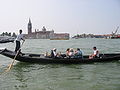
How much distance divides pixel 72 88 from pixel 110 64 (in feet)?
17.4

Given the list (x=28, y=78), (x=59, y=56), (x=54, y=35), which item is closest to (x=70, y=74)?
(x=28, y=78)

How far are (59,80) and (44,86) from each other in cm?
96

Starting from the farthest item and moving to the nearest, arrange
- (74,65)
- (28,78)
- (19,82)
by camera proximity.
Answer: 1. (74,65)
2. (28,78)
3. (19,82)

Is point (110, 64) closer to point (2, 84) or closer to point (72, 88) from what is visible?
point (72, 88)

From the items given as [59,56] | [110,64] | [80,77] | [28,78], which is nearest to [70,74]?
[80,77]

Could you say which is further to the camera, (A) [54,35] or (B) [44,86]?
(A) [54,35]

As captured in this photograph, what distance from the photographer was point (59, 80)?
8.14 m

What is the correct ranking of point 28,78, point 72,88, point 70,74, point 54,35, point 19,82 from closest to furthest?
point 72,88
point 19,82
point 28,78
point 70,74
point 54,35

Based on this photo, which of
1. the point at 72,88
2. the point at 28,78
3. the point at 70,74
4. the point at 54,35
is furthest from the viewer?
the point at 54,35

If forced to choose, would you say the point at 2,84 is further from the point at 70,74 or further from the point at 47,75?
the point at 70,74

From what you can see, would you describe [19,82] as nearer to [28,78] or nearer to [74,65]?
[28,78]

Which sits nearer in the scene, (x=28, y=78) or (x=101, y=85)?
(x=101, y=85)

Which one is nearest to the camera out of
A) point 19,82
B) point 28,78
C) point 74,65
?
point 19,82

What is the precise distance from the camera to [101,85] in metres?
7.47
